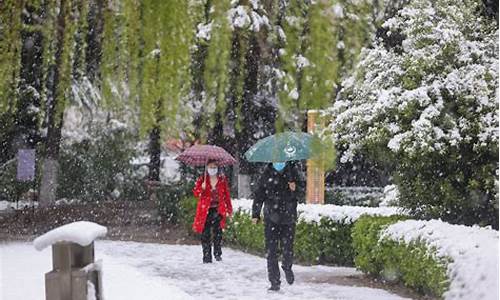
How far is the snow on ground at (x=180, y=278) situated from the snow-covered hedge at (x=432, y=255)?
451 millimetres

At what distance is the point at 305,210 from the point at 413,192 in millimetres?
2628

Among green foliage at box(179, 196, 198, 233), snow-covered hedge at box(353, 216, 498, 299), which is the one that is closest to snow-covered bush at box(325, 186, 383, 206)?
green foliage at box(179, 196, 198, 233)

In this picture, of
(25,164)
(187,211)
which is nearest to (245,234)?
(187,211)

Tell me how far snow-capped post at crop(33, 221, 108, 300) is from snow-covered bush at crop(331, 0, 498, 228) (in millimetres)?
5068

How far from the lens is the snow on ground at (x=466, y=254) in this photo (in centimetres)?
633

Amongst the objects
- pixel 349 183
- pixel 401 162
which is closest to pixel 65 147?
pixel 349 183

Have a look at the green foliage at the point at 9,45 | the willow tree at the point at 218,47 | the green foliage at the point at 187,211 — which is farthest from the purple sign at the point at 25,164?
the willow tree at the point at 218,47

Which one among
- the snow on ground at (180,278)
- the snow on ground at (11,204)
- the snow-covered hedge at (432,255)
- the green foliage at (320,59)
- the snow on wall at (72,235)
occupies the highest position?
the green foliage at (320,59)

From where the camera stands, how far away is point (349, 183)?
22.2 metres

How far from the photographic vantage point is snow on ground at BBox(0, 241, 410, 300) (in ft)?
24.6

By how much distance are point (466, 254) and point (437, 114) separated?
2.69 m

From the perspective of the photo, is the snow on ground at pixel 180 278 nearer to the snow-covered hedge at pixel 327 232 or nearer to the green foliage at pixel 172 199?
the snow-covered hedge at pixel 327 232

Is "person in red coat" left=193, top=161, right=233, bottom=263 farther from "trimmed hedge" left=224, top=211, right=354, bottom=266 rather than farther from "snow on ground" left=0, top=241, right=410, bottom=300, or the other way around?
"trimmed hedge" left=224, top=211, right=354, bottom=266

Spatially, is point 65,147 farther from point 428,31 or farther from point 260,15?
point 260,15
